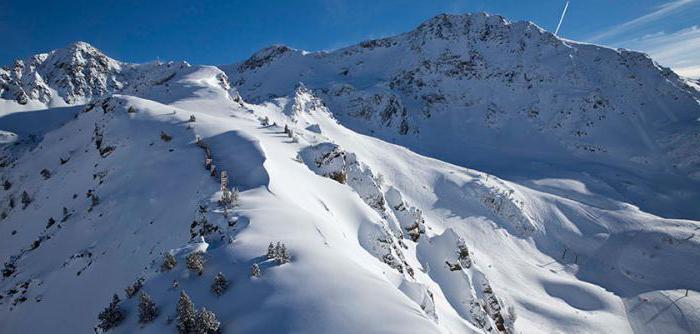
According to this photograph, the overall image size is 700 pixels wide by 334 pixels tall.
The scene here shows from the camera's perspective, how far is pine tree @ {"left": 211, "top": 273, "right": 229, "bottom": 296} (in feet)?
27.8

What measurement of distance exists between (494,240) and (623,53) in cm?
7571

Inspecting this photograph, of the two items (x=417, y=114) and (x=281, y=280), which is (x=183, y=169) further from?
(x=417, y=114)

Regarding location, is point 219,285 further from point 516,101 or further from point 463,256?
point 516,101

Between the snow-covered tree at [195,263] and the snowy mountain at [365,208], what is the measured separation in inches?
4.2

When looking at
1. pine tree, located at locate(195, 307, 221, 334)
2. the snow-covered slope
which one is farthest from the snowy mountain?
the snow-covered slope

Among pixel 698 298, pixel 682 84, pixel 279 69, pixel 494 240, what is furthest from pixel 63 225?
pixel 682 84

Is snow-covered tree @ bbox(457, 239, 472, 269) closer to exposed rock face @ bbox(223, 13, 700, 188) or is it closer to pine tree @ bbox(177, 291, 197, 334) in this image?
pine tree @ bbox(177, 291, 197, 334)

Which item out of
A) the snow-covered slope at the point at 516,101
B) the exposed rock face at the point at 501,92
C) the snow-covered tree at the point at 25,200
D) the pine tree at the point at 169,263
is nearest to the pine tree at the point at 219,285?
the pine tree at the point at 169,263

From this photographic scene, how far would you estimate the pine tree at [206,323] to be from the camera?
724cm

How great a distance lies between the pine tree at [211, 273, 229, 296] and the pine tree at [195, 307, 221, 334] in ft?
3.66

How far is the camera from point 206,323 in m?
7.23

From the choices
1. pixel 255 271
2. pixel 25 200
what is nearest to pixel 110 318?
pixel 255 271

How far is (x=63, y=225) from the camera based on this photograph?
1784 cm

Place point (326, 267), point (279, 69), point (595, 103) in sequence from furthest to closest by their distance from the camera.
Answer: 1. point (279, 69)
2. point (595, 103)
3. point (326, 267)
